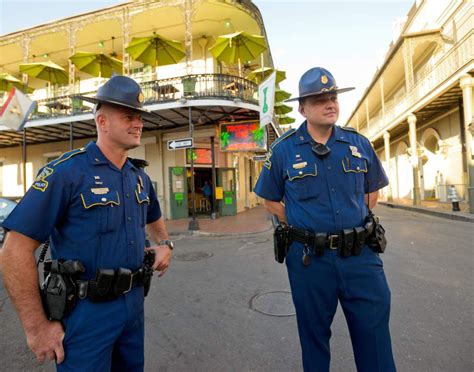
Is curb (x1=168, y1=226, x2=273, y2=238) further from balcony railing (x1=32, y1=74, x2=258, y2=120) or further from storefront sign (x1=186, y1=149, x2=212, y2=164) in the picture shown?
balcony railing (x1=32, y1=74, x2=258, y2=120)

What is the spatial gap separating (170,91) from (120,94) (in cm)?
1211

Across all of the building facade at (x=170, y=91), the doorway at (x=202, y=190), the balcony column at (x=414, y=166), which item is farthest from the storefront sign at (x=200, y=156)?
the balcony column at (x=414, y=166)

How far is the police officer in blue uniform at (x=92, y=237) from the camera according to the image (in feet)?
4.54

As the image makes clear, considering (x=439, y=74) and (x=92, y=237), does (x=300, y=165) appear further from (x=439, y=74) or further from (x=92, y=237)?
(x=439, y=74)

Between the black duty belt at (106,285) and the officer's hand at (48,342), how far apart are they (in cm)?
18

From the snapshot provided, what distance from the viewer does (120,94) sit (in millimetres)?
1714

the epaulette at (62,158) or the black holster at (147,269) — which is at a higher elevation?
the epaulette at (62,158)

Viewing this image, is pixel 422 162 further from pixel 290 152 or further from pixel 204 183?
pixel 290 152

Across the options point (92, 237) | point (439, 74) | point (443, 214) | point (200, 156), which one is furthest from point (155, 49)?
point (443, 214)

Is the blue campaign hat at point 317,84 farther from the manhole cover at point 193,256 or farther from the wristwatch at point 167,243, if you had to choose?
the manhole cover at point 193,256

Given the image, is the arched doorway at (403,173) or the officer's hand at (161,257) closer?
the officer's hand at (161,257)

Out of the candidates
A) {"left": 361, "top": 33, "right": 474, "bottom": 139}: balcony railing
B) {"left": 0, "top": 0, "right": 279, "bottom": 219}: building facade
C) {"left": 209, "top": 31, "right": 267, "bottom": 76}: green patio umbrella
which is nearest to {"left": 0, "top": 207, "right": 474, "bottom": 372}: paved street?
{"left": 0, "top": 0, "right": 279, "bottom": 219}: building facade

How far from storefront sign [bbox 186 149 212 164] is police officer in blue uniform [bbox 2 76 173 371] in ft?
42.2

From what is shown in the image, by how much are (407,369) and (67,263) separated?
9.29 ft
